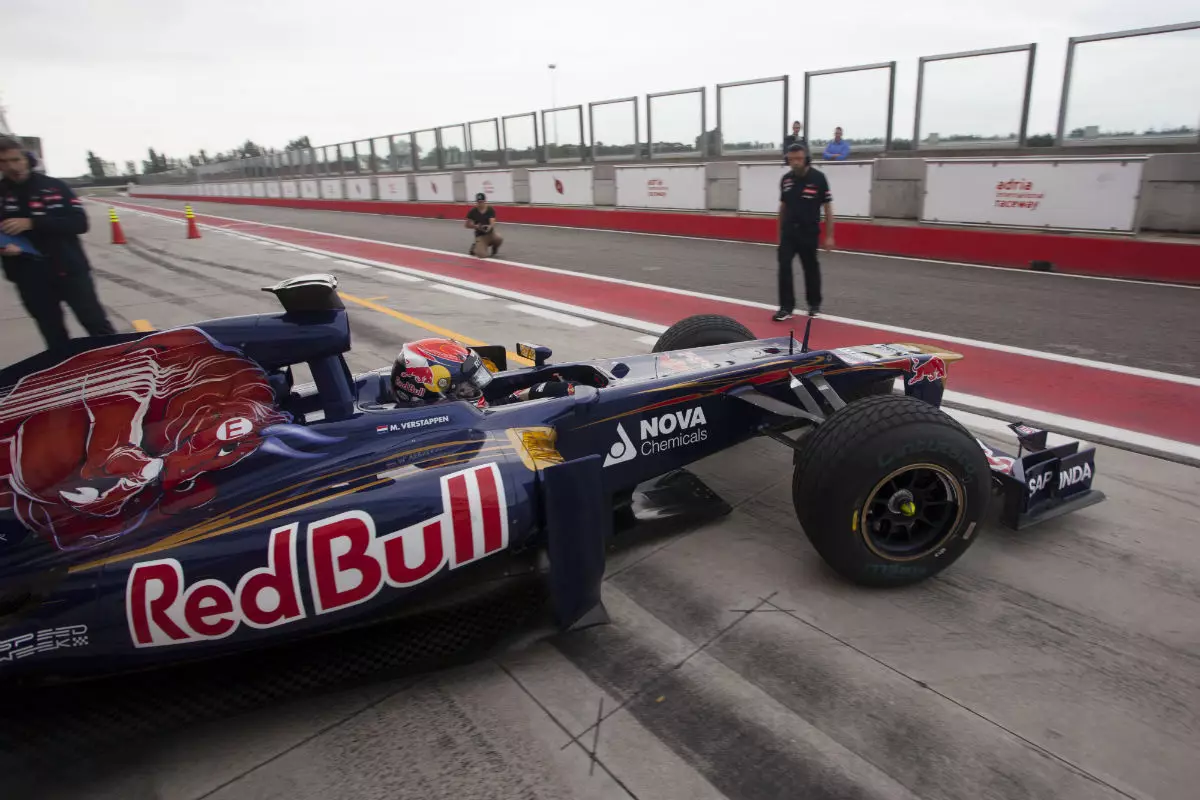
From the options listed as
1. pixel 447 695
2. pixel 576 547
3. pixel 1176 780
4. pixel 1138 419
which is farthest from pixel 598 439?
pixel 1138 419

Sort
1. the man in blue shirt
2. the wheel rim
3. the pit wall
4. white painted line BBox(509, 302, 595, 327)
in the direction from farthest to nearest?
the man in blue shirt
the pit wall
white painted line BBox(509, 302, 595, 327)
the wheel rim

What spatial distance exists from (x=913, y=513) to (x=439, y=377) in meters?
2.09

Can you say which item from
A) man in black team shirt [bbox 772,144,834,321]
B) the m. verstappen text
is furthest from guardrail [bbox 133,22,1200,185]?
the m. verstappen text

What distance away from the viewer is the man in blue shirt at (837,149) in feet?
46.9

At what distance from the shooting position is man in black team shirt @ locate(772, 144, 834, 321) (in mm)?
7230

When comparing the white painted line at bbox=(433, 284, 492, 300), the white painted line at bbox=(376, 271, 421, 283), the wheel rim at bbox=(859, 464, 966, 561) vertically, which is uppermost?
the wheel rim at bbox=(859, 464, 966, 561)

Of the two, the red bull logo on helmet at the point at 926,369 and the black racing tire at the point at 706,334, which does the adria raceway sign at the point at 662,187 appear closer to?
the black racing tire at the point at 706,334

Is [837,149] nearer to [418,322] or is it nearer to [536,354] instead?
[418,322]

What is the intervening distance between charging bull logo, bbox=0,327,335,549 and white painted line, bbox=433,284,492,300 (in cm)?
747

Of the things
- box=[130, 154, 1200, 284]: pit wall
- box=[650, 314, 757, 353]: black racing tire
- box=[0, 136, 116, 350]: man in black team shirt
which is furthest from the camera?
box=[130, 154, 1200, 284]: pit wall

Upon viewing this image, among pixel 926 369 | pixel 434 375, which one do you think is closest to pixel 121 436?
pixel 434 375

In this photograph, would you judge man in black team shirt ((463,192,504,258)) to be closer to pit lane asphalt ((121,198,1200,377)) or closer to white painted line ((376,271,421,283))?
pit lane asphalt ((121,198,1200,377))

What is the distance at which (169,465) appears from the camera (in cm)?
240

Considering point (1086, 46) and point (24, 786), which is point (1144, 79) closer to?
point (1086, 46)
